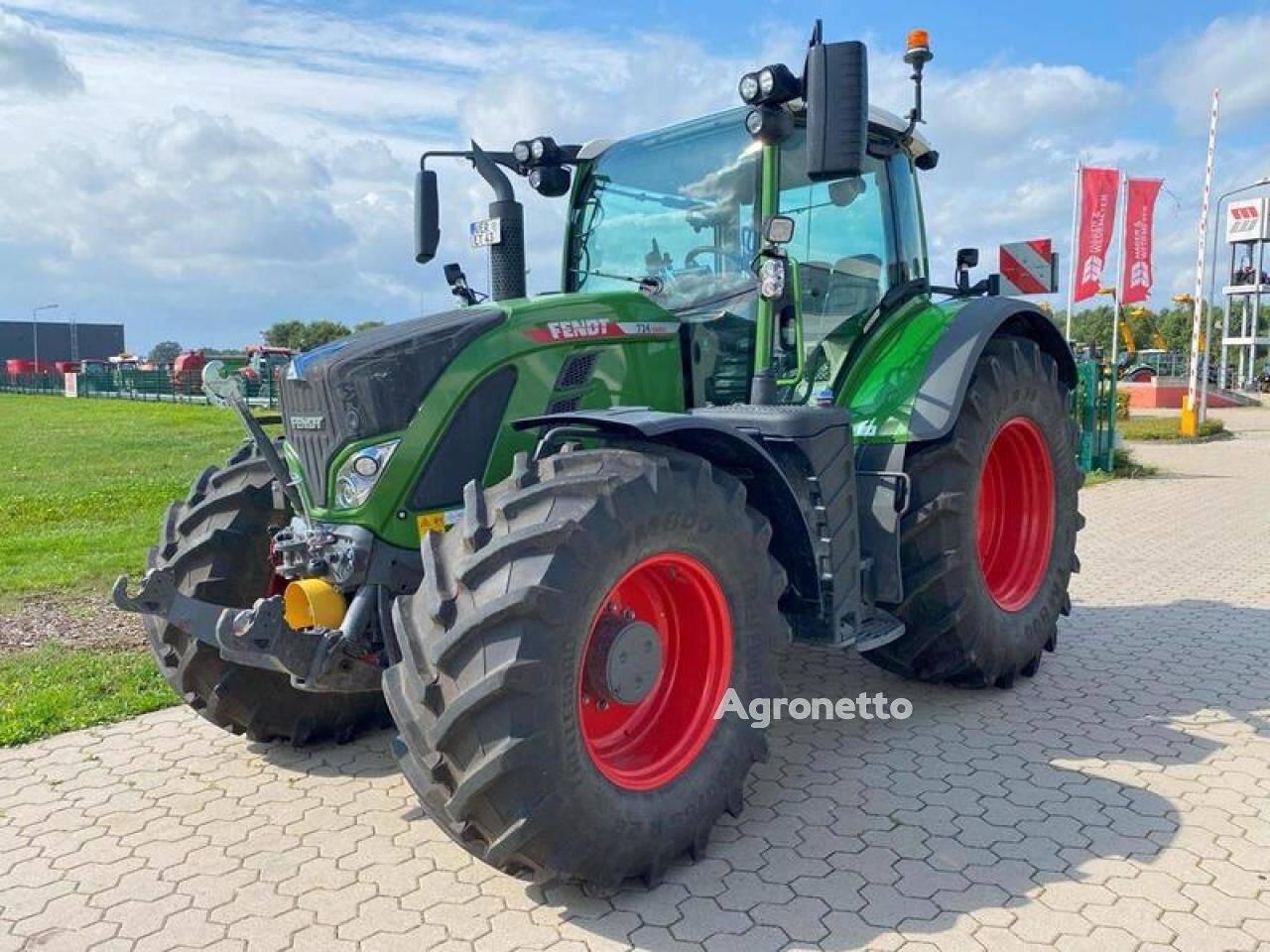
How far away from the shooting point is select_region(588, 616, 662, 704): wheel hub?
317cm

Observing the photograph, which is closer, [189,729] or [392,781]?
[392,781]

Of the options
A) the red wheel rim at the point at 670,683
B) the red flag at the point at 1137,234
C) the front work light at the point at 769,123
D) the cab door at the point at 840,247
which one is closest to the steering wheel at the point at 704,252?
the cab door at the point at 840,247

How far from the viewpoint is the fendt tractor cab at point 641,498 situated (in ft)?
9.50

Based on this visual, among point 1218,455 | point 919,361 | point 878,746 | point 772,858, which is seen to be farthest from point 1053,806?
point 1218,455

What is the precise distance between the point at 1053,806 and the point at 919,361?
192 cm

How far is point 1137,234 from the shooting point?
19953mm

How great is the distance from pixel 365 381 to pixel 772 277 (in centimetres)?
155

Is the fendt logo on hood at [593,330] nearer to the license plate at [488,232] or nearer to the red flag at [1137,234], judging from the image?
the license plate at [488,232]

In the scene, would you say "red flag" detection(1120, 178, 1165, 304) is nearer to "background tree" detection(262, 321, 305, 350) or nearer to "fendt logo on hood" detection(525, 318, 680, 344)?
"fendt logo on hood" detection(525, 318, 680, 344)

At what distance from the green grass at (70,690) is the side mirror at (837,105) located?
3.89m

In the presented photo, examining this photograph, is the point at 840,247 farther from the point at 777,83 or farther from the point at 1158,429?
the point at 1158,429

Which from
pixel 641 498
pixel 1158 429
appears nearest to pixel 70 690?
pixel 641 498

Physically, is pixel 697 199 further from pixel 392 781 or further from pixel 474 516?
pixel 392 781

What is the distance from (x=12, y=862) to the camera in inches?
137
